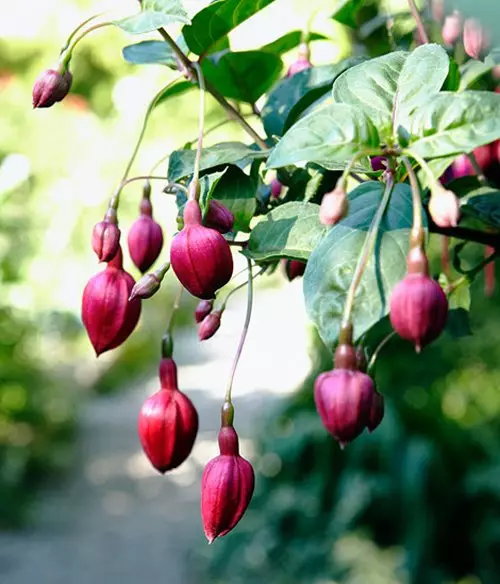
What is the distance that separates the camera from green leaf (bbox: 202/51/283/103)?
63 cm

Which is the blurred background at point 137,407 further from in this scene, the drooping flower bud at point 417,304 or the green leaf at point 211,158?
the drooping flower bud at point 417,304

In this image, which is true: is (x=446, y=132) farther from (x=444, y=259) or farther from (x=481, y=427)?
(x=481, y=427)

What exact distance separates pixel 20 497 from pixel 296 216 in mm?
3430

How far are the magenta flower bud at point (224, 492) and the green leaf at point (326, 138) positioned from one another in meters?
0.17

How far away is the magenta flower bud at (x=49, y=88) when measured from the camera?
501mm

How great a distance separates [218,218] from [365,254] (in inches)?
4.7

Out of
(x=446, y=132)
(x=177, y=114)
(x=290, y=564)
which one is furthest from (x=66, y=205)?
(x=446, y=132)

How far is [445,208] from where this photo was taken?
1.26 ft

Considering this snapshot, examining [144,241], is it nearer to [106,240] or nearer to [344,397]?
[106,240]

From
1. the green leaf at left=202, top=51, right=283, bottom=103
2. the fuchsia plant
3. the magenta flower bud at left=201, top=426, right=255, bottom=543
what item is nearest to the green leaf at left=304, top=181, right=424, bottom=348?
the fuchsia plant

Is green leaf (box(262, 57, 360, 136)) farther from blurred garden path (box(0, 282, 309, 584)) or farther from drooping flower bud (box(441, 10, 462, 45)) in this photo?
blurred garden path (box(0, 282, 309, 584))

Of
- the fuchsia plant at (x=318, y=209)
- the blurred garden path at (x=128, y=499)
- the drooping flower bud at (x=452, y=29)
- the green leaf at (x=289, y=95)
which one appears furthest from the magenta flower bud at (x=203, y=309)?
the blurred garden path at (x=128, y=499)

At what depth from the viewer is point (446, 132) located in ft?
1.32

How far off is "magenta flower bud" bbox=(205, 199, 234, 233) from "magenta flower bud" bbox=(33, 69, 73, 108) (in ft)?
0.34
